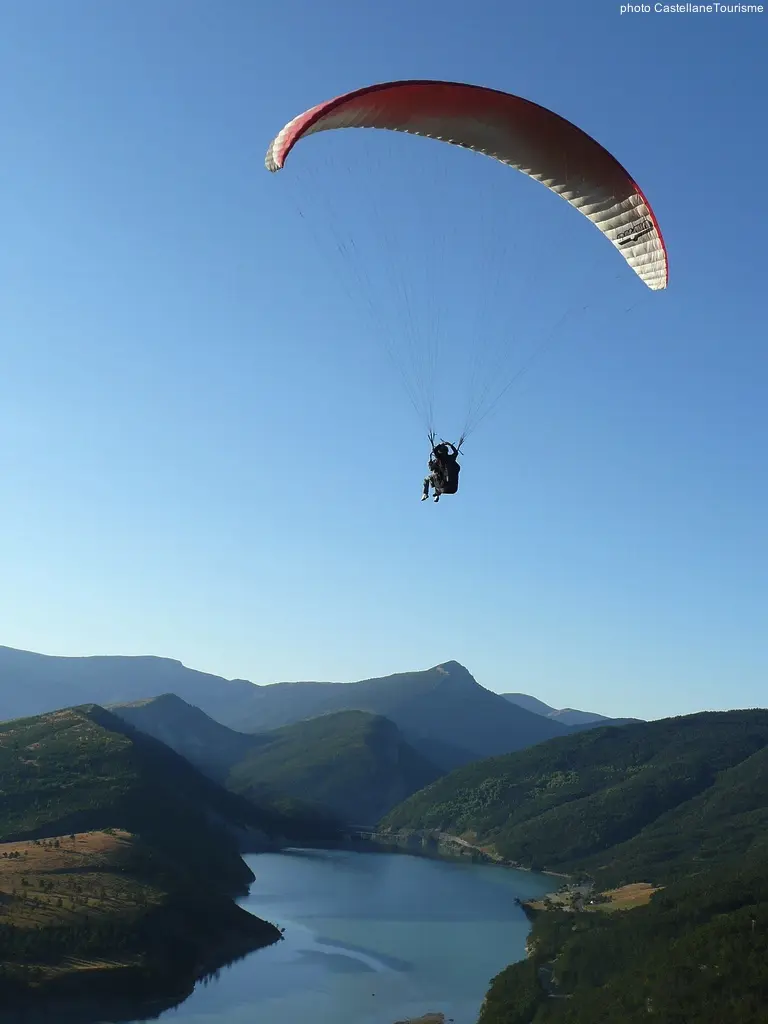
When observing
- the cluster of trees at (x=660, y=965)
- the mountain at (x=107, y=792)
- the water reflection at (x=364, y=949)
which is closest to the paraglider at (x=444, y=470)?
the cluster of trees at (x=660, y=965)

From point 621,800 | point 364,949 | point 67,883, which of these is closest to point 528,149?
point 67,883

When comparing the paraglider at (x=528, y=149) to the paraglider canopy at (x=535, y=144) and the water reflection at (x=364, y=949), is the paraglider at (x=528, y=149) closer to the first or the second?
the paraglider canopy at (x=535, y=144)

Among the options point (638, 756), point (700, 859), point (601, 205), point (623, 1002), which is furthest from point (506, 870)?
point (601, 205)

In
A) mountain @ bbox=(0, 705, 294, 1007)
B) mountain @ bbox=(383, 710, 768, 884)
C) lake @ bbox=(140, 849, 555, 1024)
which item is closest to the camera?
mountain @ bbox=(0, 705, 294, 1007)

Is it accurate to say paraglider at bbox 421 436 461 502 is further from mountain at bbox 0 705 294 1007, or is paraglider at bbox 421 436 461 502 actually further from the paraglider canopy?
mountain at bbox 0 705 294 1007

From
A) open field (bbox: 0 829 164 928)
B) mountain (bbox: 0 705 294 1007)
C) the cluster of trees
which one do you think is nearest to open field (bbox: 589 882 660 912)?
the cluster of trees

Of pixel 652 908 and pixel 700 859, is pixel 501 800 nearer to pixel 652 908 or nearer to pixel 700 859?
pixel 700 859

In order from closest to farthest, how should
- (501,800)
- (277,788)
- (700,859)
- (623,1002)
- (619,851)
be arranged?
1. (623,1002)
2. (700,859)
3. (619,851)
4. (501,800)
5. (277,788)
